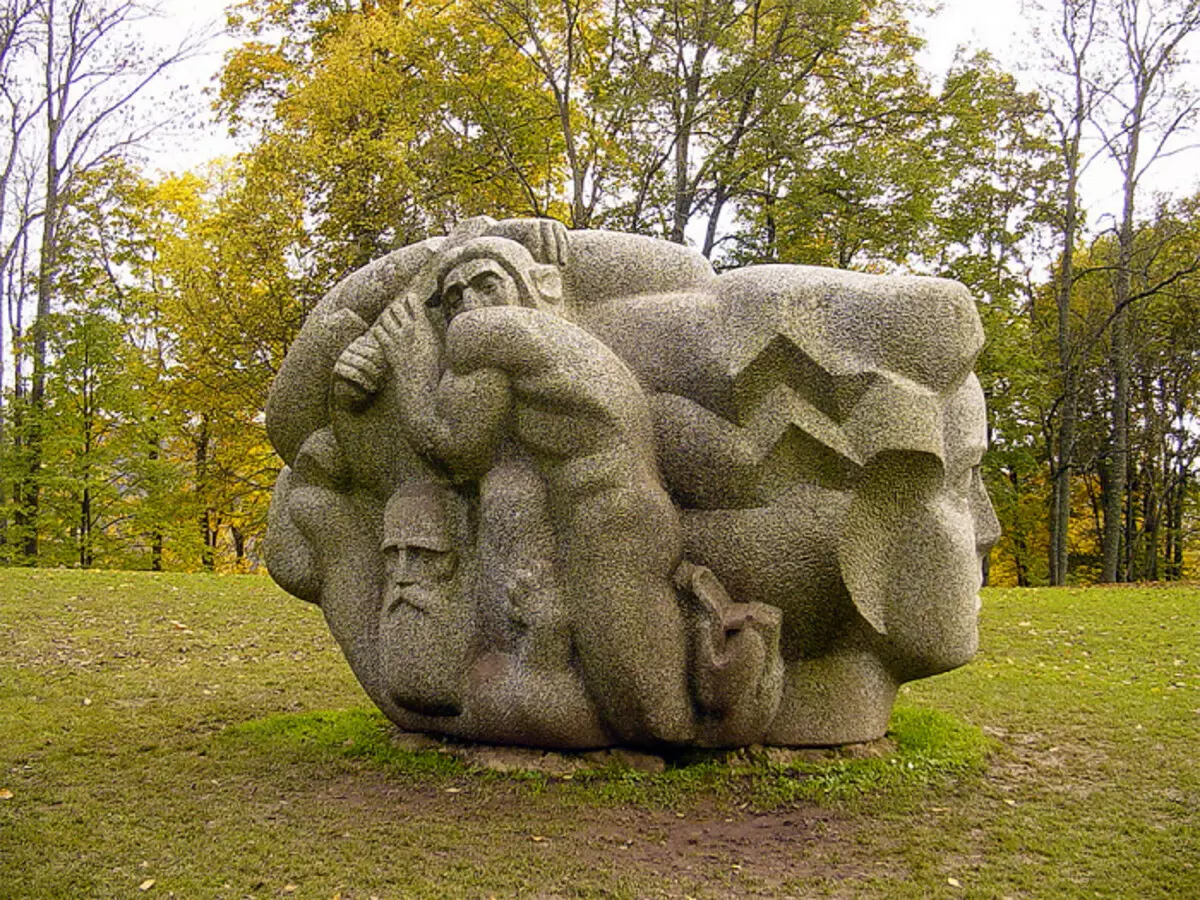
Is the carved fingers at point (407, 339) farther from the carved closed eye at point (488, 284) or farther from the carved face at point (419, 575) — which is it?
the carved face at point (419, 575)

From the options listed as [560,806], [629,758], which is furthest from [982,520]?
[560,806]

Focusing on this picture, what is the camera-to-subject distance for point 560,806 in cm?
525

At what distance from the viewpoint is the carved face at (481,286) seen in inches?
222

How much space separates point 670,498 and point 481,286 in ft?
5.02

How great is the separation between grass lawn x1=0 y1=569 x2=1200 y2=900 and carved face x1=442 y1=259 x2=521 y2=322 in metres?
2.54

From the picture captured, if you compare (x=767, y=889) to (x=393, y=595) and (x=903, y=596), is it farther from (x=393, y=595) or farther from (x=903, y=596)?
(x=393, y=595)

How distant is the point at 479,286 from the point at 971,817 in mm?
3718

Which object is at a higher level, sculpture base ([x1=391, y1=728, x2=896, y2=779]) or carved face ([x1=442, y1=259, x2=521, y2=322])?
carved face ([x1=442, y1=259, x2=521, y2=322])

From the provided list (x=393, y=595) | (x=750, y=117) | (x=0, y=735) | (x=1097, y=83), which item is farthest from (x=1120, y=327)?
(x=0, y=735)

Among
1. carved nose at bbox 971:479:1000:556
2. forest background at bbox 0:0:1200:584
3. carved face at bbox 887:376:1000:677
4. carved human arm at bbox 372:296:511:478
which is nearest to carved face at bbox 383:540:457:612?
carved human arm at bbox 372:296:511:478

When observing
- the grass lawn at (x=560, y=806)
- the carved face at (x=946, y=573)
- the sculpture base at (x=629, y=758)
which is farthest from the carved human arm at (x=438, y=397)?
the carved face at (x=946, y=573)

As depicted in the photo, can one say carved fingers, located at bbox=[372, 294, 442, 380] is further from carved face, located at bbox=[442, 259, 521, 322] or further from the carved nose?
the carved nose

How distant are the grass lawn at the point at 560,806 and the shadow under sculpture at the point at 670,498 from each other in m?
0.42

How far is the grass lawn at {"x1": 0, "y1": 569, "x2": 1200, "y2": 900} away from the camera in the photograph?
4426mm
